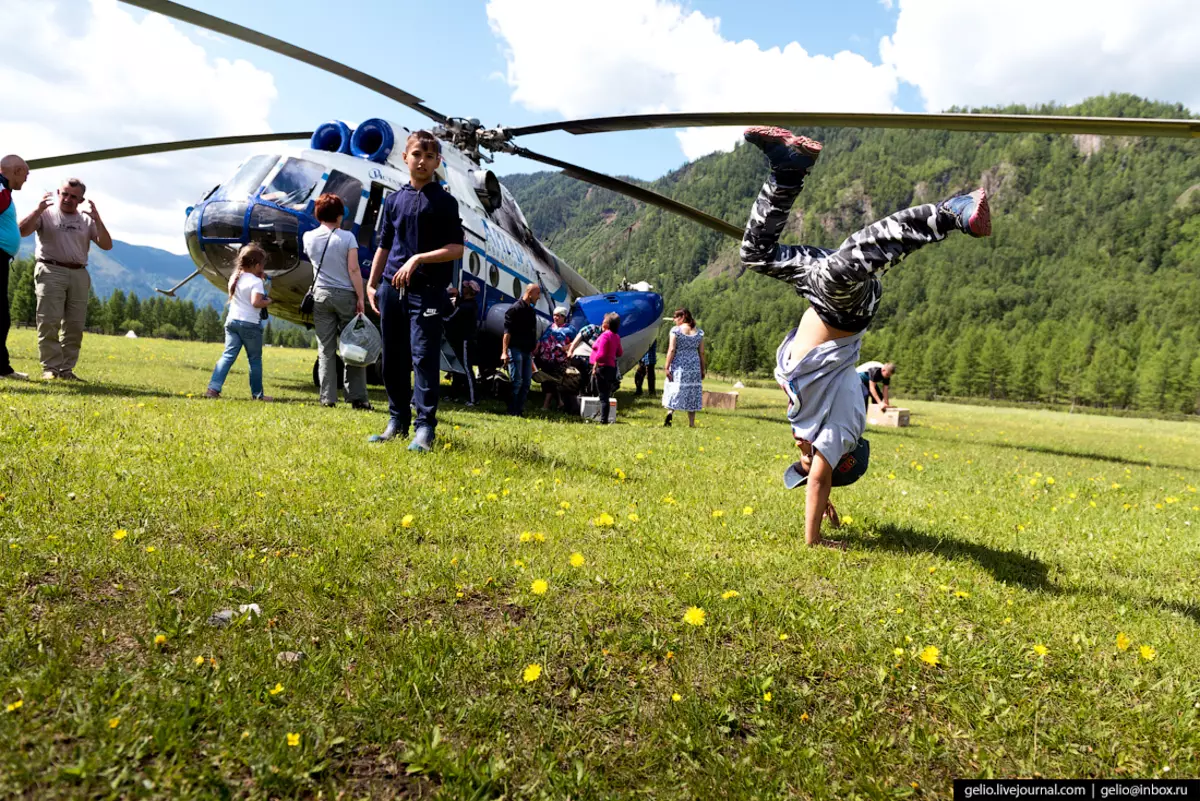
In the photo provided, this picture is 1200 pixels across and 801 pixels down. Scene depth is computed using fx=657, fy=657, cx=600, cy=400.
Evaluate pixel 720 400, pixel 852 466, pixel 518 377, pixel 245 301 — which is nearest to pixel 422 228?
pixel 852 466

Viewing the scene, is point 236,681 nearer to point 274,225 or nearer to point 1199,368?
point 274,225

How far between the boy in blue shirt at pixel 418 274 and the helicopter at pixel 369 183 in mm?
2563

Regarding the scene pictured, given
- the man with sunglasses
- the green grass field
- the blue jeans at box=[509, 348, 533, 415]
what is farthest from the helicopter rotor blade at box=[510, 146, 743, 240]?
the man with sunglasses

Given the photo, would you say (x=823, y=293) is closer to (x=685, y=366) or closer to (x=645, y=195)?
(x=645, y=195)

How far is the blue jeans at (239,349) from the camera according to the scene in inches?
332

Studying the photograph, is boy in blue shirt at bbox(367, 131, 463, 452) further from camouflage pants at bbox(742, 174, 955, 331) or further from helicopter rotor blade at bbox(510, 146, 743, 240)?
helicopter rotor blade at bbox(510, 146, 743, 240)

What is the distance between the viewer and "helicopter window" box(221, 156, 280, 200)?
31.6 ft

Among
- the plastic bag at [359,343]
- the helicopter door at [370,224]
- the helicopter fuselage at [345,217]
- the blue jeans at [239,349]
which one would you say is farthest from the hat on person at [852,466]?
the helicopter door at [370,224]

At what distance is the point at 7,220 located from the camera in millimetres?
8102

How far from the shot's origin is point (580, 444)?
781 cm

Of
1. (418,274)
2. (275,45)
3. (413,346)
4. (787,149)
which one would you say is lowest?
(413,346)

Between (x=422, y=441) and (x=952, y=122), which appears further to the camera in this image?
(x=422, y=441)

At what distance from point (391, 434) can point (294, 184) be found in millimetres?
5657

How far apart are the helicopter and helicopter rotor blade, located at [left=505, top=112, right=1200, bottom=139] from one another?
0.02 metres
